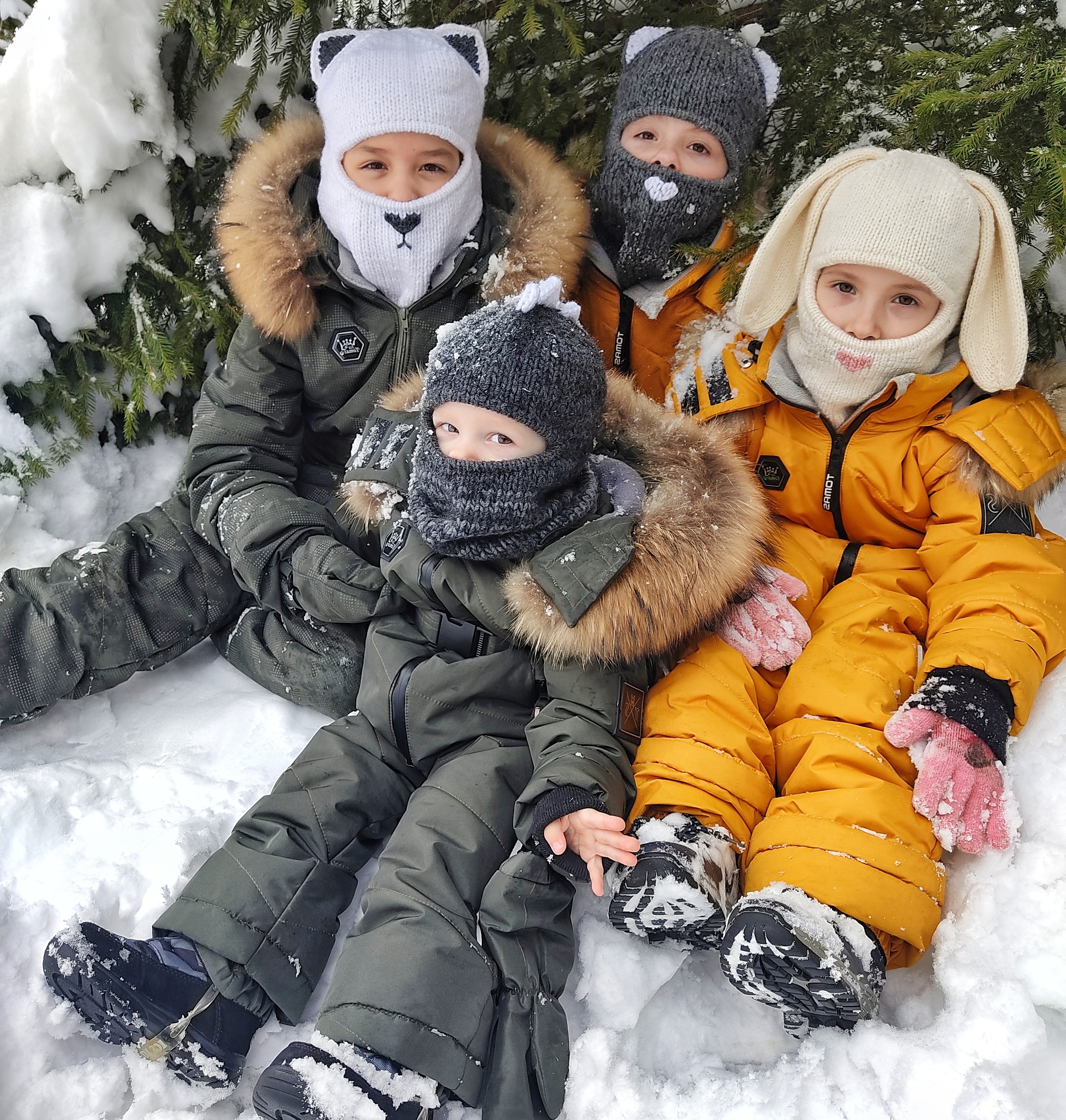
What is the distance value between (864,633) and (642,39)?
1901 millimetres

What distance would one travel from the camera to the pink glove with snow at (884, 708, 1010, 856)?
6.08 ft

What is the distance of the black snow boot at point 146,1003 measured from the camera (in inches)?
68.6

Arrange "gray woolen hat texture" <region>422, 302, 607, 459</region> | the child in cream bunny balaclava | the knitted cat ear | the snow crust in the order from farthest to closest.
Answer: the snow crust
the knitted cat ear
"gray woolen hat texture" <region>422, 302, 607, 459</region>
the child in cream bunny balaclava

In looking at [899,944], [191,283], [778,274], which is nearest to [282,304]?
[191,283]

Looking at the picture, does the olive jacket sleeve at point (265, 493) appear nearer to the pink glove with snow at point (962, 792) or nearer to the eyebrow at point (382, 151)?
the eyebrow at point (382, 151)

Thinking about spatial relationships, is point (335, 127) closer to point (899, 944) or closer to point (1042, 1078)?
point (899, 944)

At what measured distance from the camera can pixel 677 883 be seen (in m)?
1.77

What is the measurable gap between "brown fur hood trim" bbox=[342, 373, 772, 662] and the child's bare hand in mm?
374

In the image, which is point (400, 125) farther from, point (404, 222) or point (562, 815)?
point (562, 815)

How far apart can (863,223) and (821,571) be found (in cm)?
90

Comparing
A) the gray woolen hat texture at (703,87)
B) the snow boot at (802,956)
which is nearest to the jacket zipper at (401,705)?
the snow boot at (802,956)

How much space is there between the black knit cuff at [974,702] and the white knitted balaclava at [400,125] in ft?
5.62

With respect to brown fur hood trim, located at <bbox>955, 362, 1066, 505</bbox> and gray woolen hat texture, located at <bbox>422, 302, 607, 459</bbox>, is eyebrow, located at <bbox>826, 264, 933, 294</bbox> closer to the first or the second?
brown fur hood trim, located at <bbox>955, 362, 1066, 505</bbox>

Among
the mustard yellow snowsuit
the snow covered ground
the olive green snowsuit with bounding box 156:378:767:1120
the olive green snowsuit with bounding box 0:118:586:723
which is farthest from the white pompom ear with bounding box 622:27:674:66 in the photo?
the snow covered ground
